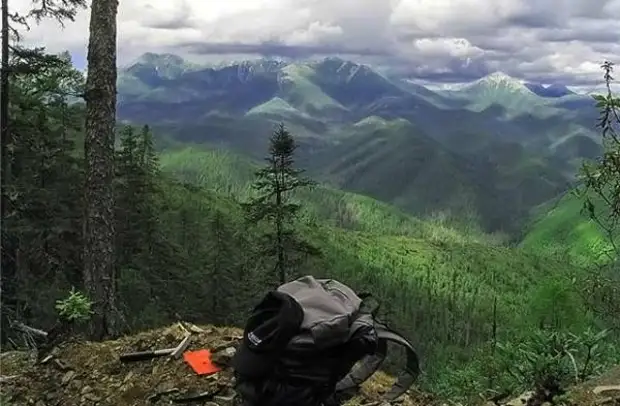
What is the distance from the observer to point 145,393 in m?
6.86

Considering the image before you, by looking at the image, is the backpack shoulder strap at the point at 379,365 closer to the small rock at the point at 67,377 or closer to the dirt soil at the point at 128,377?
the dirt soil at the point at 128,377

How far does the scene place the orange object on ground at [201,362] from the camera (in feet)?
23.1

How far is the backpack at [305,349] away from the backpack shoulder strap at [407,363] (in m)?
0.03

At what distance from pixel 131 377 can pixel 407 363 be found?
13.3ft

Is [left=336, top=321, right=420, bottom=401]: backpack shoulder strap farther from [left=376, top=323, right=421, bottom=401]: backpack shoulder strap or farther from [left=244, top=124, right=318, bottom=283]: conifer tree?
[left=244, top=124, right=318, bottom=283]: conifer tree

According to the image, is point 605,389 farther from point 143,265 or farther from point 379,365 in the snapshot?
point 143,265

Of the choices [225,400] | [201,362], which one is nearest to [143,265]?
[201,362]

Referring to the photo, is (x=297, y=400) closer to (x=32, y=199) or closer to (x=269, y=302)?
(x=269, y=302)

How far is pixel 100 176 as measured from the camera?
8680 mm

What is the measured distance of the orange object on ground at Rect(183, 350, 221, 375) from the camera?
704 cm

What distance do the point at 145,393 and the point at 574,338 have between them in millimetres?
4443

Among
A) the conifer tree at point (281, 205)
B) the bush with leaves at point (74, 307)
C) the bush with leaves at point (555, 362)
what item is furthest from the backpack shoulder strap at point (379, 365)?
the conifer tree at point (281, 205)

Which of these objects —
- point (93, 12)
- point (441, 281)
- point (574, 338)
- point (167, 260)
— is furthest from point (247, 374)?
point (441, 281)

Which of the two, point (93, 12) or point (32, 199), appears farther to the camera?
point (32, 199)
